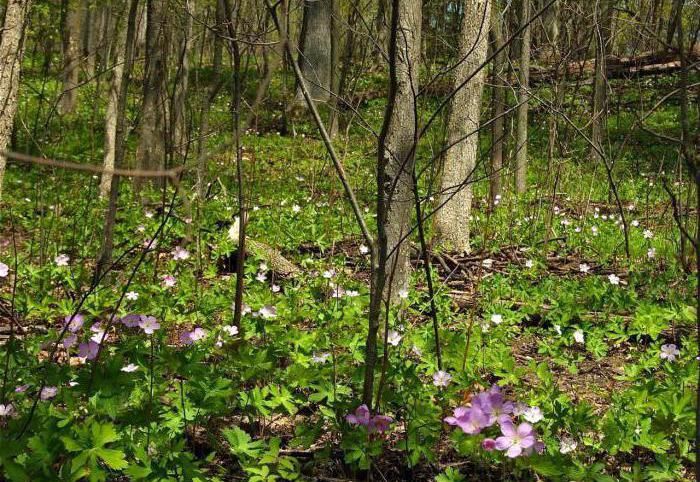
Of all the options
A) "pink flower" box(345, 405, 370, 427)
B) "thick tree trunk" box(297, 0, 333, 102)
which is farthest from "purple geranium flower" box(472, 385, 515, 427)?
"thick tree trunk" box(297, 0, 333, 102)

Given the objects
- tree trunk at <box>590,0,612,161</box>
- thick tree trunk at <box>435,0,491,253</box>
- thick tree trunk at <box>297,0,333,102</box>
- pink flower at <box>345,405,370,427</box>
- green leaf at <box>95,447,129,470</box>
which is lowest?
green leaf at <box>95,447,129,470</box>

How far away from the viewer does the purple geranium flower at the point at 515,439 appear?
1.70 metres

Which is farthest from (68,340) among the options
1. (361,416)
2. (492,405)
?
(492,405)

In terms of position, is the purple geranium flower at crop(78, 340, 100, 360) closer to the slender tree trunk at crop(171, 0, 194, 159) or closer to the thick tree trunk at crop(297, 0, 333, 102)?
the slender tree trunk at crop(171, 0, 194, 159)

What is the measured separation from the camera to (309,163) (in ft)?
37.8

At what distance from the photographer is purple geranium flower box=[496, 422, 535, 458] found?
66.7 inches

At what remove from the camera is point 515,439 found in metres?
1.72

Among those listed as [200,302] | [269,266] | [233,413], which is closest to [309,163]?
[269,266]

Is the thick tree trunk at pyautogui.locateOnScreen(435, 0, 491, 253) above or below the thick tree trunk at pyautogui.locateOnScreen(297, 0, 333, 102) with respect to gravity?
below

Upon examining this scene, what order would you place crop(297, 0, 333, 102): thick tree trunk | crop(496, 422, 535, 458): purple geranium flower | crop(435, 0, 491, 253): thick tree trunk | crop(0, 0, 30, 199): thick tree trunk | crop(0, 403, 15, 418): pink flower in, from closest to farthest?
1. crop(496, 422, 535, 458): purple geranium flower
2. crop(0, 403, 15, 418): pink flower
3. crop(0, 0, 30, 199): thick tree trunk
4. crop(435, 0, 491, 253): thick tree trunk
5. crop(297, 0, 333, 102): thick tree trunk

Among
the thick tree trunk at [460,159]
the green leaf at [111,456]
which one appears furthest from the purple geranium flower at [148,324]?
the thick tree trunk at [460,159]

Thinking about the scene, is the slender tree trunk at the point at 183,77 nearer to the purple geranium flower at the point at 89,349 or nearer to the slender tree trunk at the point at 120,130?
the slender tree trunk at the point at 120,130

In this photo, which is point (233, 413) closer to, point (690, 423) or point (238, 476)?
point (238, 476)

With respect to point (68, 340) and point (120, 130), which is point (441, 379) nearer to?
point (68, 340)
